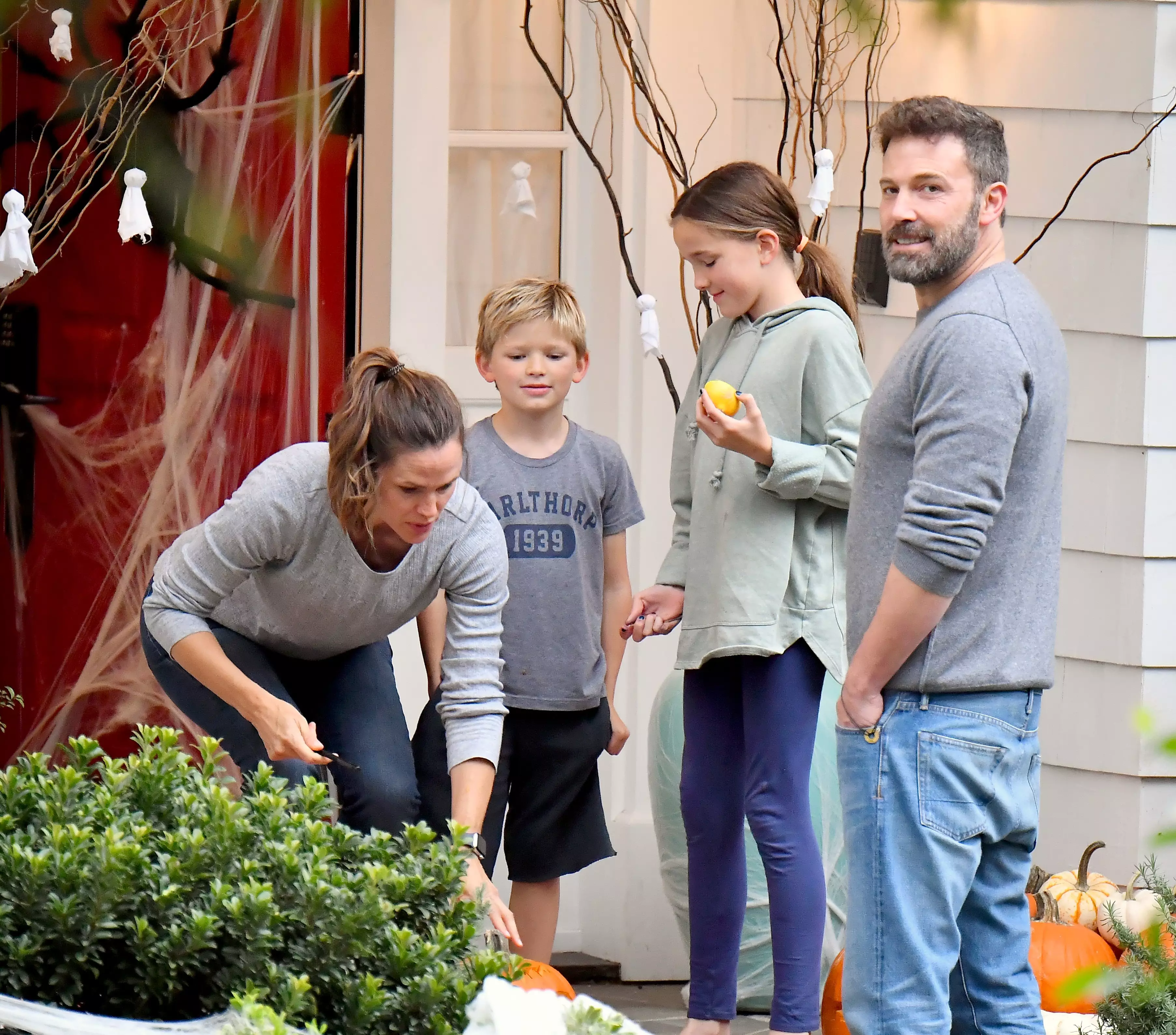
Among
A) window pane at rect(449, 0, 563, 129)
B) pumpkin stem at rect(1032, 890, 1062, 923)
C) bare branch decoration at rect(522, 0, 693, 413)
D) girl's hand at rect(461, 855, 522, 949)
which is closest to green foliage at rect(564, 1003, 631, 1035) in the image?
girl's hand at rect(461, 855, 522, 949)

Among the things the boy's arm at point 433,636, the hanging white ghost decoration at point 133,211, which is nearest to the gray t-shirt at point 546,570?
the boy's arm at point 433,636

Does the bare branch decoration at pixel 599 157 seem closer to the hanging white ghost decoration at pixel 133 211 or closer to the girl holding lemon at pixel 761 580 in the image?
the girl holding lemon at pixel 761 580

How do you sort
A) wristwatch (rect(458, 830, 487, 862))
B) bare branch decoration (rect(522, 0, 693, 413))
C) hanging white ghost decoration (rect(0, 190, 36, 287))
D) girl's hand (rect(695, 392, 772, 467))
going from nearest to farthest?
wristwatch (rect(458, 830, 487, 862))
girl's hand (rect(695, 392, 772, 467))
hanging white ghost decoration (rect(0, 190, 36, 287))
bare branch decoration (rect(522, 0, 693, 413))

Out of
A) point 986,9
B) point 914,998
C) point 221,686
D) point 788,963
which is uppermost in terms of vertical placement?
point 986,9

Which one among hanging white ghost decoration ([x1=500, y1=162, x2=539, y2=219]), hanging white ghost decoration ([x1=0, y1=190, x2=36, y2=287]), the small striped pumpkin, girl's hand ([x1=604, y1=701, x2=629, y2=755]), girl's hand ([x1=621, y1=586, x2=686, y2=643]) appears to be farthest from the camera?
hanging white ghost decoration ([x1=500, y1=162, x2=539, y2=219])

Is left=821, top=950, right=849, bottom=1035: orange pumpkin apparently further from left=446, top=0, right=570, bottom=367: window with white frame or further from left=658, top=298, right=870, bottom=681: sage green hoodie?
left=446, top=0, right=570, bottom=367: window with white frame

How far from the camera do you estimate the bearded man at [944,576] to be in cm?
198

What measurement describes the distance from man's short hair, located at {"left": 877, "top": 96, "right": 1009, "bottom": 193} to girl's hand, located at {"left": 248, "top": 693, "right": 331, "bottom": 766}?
1.21m

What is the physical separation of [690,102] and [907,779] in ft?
7.09

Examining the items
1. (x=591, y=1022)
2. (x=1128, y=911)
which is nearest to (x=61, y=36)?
(x=591, y=1022)

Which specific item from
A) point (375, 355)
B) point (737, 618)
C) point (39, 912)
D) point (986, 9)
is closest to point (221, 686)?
point (375, 355)

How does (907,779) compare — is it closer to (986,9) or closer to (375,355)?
(375,355)

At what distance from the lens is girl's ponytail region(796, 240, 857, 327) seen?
290cm

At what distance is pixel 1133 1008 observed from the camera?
2.48 metres
